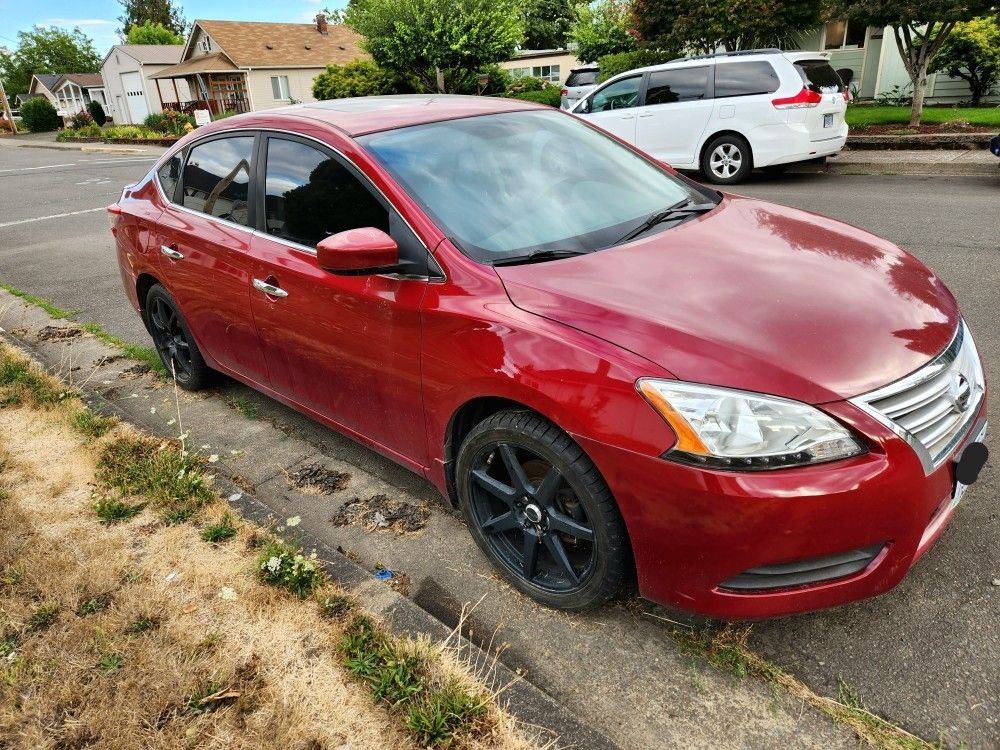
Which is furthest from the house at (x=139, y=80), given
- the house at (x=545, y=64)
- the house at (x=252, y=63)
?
the house at (x=545, y=64)

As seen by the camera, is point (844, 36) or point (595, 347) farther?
point (844, 36)

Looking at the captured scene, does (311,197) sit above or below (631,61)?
below

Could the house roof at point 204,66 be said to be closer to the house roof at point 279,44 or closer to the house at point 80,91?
the house roof at point 279,44

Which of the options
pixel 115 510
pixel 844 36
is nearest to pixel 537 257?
pixel 115 510

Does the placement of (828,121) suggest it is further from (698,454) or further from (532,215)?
(698,454)

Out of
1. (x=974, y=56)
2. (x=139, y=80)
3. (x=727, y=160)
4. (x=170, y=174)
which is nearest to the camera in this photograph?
(x=170, y=174)

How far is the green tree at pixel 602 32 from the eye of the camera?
28.8 metres

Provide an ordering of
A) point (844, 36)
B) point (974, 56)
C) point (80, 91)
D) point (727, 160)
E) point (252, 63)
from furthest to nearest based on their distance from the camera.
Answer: point (80, 91) < point (252, 63) < point (844, 36) < point (974, 56) < point (727, 160)

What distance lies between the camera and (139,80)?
5497 cm

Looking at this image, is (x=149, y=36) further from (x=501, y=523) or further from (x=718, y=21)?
(x=501, y=523)

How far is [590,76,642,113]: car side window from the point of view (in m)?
11.3

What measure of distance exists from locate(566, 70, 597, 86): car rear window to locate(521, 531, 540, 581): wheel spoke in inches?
841

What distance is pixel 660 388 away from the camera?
2033 mm

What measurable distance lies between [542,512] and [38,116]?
6987 centimetres
